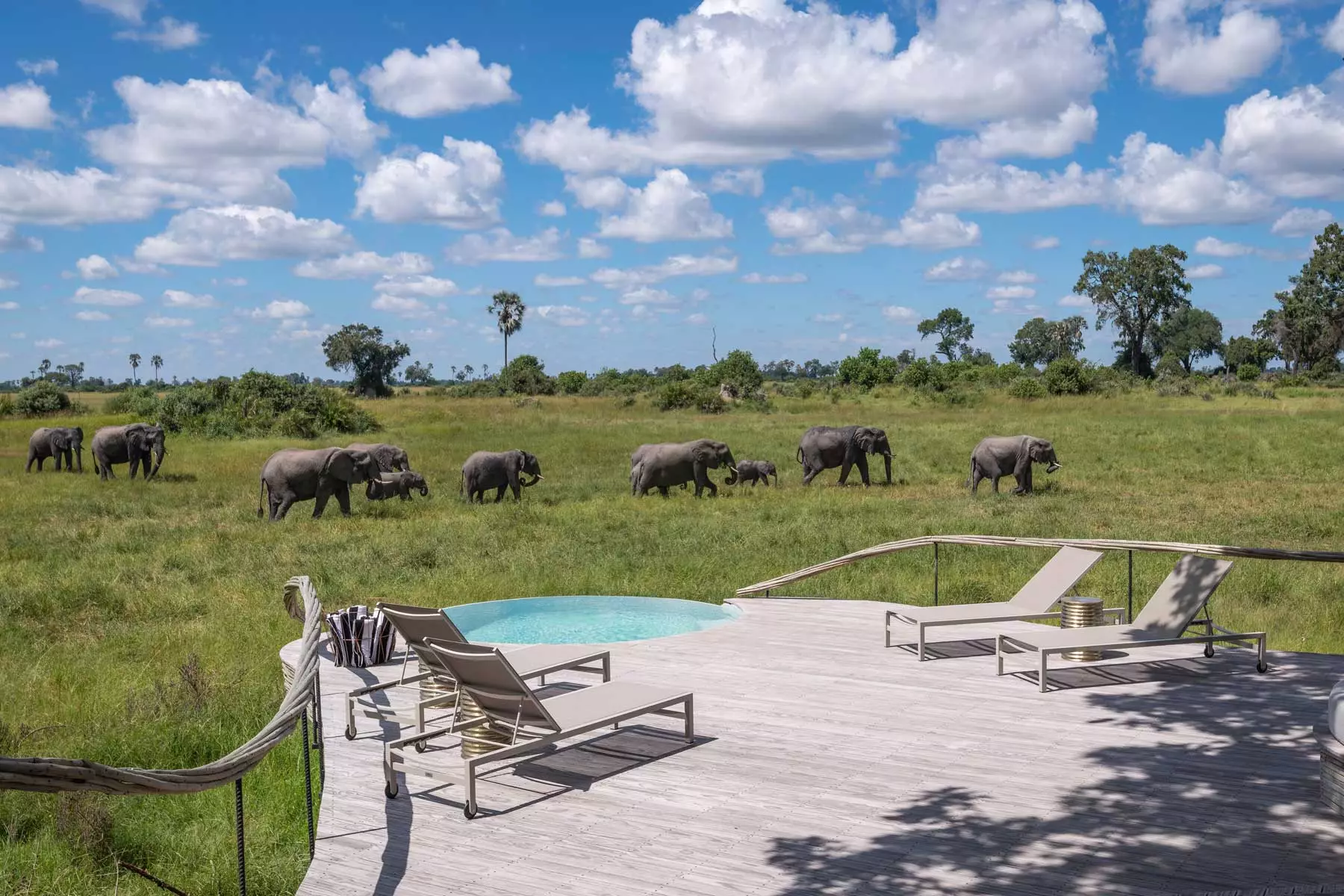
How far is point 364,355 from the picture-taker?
102688 mm

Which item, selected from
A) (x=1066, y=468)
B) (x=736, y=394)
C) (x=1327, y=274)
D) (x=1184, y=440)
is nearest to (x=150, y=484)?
(x=1066, y=468)

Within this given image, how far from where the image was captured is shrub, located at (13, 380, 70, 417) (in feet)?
190

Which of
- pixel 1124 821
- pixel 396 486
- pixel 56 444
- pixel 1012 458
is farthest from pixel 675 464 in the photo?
pixel 56 444

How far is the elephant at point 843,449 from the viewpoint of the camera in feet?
91.7

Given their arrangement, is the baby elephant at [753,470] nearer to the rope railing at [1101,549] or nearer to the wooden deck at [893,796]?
the rope railing at [1101,549]

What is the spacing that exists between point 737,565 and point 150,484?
64.8 ft

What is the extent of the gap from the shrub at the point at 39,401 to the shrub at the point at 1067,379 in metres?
53.6

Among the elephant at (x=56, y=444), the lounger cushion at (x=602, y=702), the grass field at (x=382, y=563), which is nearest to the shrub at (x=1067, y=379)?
the grass field at (x=382, y=563)

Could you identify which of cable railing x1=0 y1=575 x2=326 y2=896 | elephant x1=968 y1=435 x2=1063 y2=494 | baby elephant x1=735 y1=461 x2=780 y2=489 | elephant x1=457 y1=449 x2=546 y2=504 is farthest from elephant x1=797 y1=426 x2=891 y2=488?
cable railing x1=0 y1=575 x2=326 y2=896

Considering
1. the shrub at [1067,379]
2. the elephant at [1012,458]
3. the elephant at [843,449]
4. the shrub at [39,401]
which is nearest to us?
the elephant at [1012,458]

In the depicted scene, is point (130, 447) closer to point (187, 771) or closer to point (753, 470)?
point (753, 470)

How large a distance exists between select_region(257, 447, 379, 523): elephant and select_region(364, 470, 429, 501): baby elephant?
170 cm

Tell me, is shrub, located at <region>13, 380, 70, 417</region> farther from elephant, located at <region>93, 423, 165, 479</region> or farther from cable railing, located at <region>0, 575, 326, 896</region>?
cable railing, located at <region>0, 575, 326, 896</region>

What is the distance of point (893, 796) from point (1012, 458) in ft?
65.6
